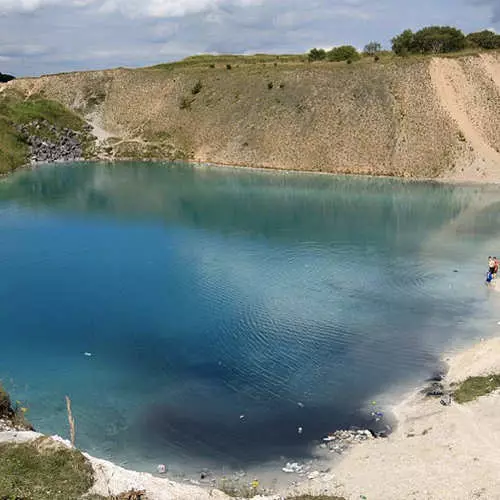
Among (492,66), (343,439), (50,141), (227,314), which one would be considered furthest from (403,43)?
(343,439)

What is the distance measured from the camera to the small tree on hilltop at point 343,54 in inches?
4820

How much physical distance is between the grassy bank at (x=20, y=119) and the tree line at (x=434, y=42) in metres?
55.5

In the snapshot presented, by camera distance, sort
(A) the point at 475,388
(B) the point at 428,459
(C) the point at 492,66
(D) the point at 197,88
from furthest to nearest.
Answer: (D) the point at 197,88, (C) the point at 492,66, (A) the point at 475,388, (B) the point at 428,459

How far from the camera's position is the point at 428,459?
21.6m

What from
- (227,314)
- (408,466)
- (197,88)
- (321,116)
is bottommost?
(408,466)

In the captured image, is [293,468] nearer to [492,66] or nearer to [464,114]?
[464,114]

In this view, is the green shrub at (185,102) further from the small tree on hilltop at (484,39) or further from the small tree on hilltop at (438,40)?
the small tree on hilltop at (484,39)

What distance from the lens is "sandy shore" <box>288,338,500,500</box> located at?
19656 millimetres

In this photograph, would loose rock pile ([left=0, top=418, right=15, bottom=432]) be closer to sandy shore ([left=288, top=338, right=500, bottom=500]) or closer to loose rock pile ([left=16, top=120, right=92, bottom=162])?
sandy shore ([left=288, top=338, right=500, bottom=500])

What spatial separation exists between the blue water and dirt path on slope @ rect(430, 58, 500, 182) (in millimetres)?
16430

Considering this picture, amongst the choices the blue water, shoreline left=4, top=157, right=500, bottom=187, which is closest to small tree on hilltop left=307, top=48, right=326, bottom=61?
shoreline left=4, top=157, right=500, bottom=187

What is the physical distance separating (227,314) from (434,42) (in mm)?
95836

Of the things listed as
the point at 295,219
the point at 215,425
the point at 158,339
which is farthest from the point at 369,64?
the point at 215,425

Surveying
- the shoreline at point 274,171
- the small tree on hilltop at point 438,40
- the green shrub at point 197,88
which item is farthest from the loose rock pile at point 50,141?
the small tree on hilltop at point 438,40
